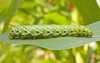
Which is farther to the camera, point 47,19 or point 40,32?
point 47,19

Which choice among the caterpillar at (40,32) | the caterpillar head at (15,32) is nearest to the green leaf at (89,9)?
the caterpillar at (40,32)

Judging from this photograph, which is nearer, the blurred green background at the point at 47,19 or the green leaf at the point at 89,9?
the green leaf at the point at 89,9

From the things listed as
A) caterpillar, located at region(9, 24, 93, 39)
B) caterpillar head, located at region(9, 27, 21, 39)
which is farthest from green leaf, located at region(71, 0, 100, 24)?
caterpillar head, located at region(9, 27, 21, 39)

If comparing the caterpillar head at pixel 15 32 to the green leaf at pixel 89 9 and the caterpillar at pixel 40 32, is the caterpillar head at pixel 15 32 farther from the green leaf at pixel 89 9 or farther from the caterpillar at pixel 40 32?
the green leaf at pixel 89 9

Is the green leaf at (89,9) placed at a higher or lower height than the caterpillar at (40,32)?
higher

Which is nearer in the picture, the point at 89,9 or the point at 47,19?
the point at 89,9

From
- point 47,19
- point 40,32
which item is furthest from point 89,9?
point 47,19

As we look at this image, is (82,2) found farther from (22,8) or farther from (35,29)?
(22,8)

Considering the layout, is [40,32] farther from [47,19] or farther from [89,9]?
[47,19]

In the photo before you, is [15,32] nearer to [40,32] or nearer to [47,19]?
[40,32]

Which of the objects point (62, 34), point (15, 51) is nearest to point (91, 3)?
point (62, 34)
